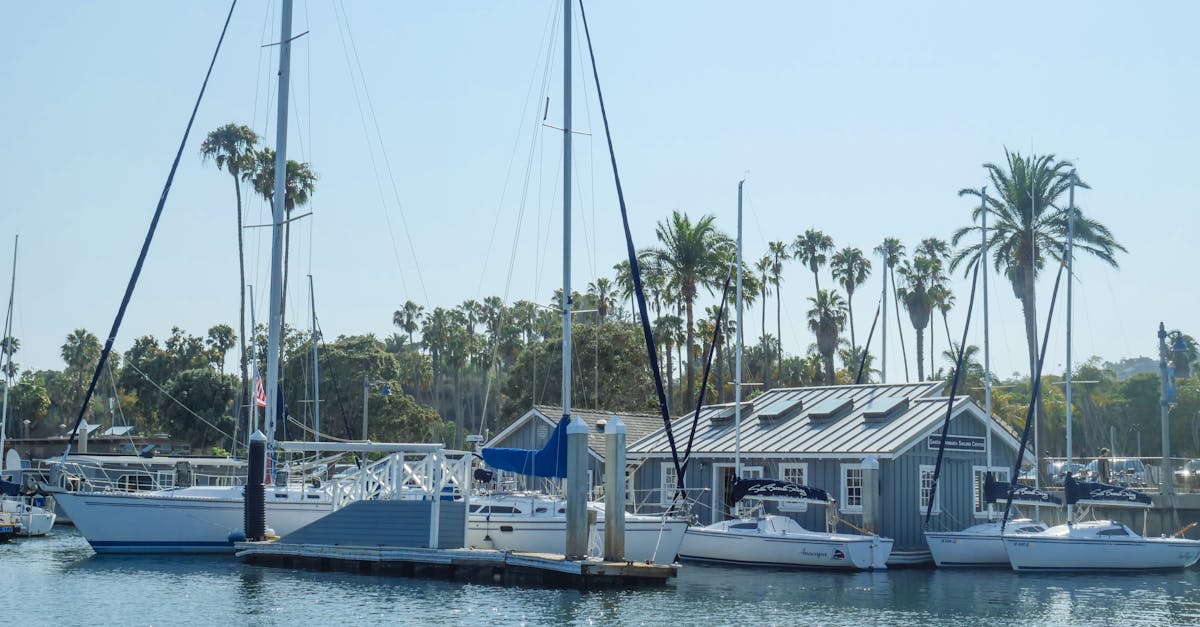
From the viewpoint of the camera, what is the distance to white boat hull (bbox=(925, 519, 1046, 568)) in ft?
114

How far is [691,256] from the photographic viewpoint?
60656 mm

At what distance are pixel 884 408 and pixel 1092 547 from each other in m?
7.64

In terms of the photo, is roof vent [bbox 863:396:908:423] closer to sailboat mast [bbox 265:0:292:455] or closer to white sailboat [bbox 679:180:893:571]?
white sailboat [bbox 679:180:893:571]

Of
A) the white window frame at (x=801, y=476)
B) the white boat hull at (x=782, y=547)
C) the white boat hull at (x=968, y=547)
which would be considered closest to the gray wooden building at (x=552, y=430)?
Result: the white window frame at (x=801, y=476)

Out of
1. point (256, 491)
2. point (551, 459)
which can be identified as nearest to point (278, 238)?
point (256, 491)

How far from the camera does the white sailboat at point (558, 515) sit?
29.6 metres

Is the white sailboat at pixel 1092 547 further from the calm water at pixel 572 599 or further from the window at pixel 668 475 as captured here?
the window at pixel 668 475

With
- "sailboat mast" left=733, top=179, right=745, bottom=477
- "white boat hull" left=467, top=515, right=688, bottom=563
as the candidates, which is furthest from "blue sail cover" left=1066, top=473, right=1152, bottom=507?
"white boat hull" left=467, top=515, right=688, bottom=563

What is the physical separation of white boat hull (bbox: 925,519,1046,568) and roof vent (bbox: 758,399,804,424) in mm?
7833

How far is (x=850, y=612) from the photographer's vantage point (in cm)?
2517

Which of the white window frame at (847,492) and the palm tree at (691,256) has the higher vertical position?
the palm tree at (691,256)

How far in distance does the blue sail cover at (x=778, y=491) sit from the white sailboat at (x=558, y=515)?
467 cm

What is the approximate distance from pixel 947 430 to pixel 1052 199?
21668mm

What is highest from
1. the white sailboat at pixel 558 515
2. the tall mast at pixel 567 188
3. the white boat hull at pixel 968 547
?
the tall mast at pixel 567 188
